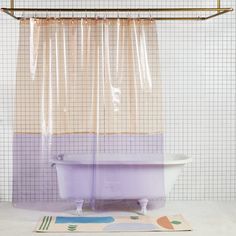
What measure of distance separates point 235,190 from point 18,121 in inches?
94.7

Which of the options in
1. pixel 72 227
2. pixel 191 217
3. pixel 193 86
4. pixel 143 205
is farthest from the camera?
pixel 193 86

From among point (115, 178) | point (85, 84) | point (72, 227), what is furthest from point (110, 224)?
point (85, 84)

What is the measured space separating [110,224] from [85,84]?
1366 millimetres

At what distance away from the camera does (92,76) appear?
5.19 m

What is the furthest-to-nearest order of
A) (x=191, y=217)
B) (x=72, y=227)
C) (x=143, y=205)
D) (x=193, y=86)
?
(x=193, y=86) → (x=143, y=205) → (x=191, y=217) → (x=72, y=227)

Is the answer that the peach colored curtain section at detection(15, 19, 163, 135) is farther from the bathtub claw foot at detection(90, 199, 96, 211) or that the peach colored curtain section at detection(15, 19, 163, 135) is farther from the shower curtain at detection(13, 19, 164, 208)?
the bathtub claw foot at detection(90, 199, 96, 211)

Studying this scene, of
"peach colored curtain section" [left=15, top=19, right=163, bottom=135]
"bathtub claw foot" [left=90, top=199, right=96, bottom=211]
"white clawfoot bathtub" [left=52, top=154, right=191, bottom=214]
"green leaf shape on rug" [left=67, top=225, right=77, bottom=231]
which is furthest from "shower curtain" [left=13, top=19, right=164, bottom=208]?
"green leaf shape on rug" [left=67, top=225, right=77, bottom=231]

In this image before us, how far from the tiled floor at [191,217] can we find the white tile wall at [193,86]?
356 mm

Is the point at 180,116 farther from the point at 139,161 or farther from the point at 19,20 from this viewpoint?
the point at 19,20

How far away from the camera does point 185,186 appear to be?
5.73 m

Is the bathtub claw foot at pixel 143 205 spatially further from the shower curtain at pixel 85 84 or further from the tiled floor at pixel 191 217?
the shower curtain at pixel 85 84

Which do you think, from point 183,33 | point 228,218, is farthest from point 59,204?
point 183,33

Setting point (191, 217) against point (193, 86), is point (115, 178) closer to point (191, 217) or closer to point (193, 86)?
point (191, 217)

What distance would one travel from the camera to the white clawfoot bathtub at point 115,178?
4.98 metres
